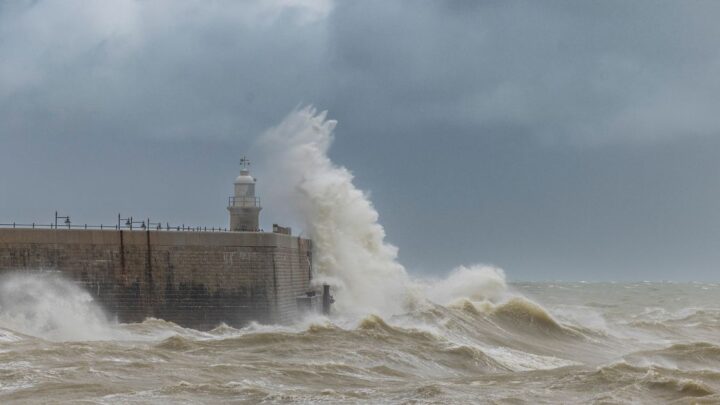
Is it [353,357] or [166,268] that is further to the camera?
[166,268]

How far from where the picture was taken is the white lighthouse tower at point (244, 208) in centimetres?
2992

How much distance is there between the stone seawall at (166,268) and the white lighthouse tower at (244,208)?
511cm

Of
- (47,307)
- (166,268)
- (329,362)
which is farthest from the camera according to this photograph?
(166,268)

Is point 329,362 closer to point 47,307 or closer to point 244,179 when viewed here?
point 47,307

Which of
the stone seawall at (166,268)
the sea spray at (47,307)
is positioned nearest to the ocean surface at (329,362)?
the sea spray at (47,307)

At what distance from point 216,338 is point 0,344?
161 inches

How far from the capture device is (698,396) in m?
13.7

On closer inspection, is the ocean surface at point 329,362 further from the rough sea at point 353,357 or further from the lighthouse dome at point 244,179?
the lighthouse dome at point 244,179

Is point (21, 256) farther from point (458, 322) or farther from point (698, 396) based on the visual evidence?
point (698, 396)

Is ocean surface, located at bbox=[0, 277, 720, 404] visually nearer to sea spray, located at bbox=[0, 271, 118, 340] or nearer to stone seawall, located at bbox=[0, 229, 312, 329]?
sea spray, located at bbox=[0, 271, 118, 340]

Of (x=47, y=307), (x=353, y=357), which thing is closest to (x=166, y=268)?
(x=47, y=307)

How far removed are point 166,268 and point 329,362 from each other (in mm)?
7870

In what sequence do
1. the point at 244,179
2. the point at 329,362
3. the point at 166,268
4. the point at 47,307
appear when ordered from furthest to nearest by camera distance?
the point at 244,179 → the point at 166,268 → the point at 47,307 → the point at 329,362

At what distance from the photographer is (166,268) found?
23203 mm
